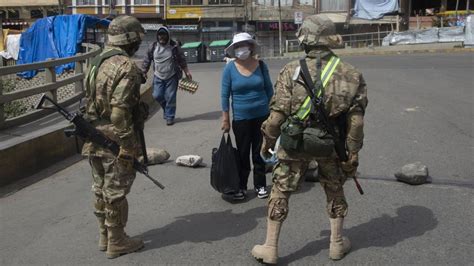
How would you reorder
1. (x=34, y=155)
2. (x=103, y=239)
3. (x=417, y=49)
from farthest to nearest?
(x=417, y=49), (x=34, y=155), (x=103, y=239)

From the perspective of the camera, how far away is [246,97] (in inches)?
215

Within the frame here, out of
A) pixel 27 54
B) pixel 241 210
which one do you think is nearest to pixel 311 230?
pixel 241 210

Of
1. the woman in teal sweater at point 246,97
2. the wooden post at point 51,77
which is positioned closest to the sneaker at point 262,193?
the woman in teal sweater at point 246,97

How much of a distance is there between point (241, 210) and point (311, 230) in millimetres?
884

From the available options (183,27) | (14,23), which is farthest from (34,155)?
(14,23)

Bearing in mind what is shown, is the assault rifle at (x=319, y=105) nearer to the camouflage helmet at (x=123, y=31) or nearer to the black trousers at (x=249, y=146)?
the camouflage helmet at (x=123, y=31)

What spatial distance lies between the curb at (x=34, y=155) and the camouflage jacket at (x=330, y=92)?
392 cm

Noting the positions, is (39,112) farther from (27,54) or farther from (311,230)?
(27,54)

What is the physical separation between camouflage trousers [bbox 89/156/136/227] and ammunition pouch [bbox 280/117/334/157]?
1257 mm

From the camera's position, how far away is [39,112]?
347 inches

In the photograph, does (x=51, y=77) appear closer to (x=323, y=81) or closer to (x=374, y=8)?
(x=323, y=81)

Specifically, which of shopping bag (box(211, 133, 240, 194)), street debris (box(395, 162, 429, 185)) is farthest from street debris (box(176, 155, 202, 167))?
street debris (box(395, 162, 429, 185))

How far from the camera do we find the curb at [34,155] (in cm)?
650

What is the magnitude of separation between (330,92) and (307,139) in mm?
361
